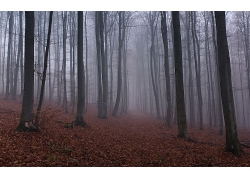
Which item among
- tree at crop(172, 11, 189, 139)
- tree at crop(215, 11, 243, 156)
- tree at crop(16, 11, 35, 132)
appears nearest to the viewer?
tree at crop(215, 11, 243, 156)

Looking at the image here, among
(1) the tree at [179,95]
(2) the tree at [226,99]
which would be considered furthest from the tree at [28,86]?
(2) the tree at [226,99]

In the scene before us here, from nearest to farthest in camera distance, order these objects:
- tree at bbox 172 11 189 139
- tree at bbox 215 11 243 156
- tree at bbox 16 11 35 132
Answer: tree at bbox 215 11 243 156 < tree at bbox 16 11 35 132 < tree at bbox 172 11 189 139

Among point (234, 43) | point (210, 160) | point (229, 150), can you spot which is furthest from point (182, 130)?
point (234, 43)

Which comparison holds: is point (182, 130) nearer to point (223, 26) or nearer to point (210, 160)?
point (210, 160)

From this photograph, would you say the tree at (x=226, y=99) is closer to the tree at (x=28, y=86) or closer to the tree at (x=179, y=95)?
the tree at (x=179, y=95)

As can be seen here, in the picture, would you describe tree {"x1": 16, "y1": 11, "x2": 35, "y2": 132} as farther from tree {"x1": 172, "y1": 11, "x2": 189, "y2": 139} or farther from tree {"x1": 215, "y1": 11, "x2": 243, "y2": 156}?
tree {"x1": 215, "y1": 11, "x2": 243, "y2": 156}

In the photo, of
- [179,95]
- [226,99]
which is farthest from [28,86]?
[226,99]

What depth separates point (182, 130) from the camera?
9789 mm

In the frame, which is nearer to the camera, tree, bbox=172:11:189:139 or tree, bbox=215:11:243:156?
tree, bbox=215:11:243:156

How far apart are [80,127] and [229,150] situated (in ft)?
25.1

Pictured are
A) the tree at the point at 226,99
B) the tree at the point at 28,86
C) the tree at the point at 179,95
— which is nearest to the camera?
the tree at the point at 226,99

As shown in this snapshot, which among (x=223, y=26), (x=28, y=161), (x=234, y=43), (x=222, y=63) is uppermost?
(x=234, y=43)

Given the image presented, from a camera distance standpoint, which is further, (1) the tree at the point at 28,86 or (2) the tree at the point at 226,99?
(1) the tree at the point at 28,86

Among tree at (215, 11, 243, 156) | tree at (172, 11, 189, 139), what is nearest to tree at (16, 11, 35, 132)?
tree at (172, 11, 189, 139)
